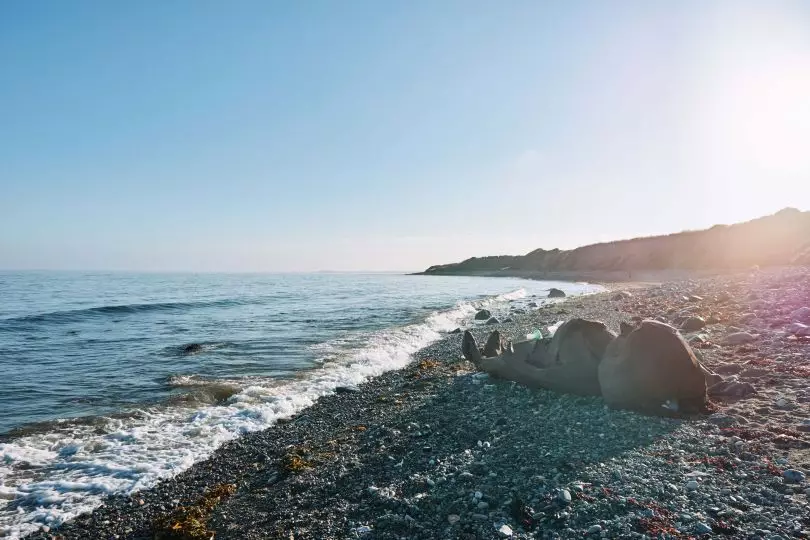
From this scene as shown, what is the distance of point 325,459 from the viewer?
8.38 metres

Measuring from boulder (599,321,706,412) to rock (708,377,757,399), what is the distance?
1.05 m

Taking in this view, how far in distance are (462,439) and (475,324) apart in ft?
64.6

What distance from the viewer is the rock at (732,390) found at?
9.26 m

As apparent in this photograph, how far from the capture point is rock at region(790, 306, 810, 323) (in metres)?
15.4

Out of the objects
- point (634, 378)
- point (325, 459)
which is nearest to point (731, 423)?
point (634, 378)

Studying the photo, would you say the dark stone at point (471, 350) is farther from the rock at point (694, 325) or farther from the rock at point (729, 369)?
the rock at point (694, 325)

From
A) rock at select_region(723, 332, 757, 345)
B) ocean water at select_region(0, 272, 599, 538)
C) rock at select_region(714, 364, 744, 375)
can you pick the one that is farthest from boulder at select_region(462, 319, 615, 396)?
rock at select_region(723, 332, 757, 345)

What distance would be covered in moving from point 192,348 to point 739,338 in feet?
73.9

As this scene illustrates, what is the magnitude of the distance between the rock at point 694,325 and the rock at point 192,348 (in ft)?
70.4

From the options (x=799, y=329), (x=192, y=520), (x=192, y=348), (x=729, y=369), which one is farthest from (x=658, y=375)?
(x=192, y=348)

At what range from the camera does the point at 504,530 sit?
5.30 metres

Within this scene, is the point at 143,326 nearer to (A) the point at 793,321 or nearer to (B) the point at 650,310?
(B) the point at 650,310

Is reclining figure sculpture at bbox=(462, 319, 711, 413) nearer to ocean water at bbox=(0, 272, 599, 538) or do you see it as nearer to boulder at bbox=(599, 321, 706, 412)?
boulder at bbox=(599, 321, 706, 412)

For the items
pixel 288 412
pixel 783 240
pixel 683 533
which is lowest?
pixel 288 412
